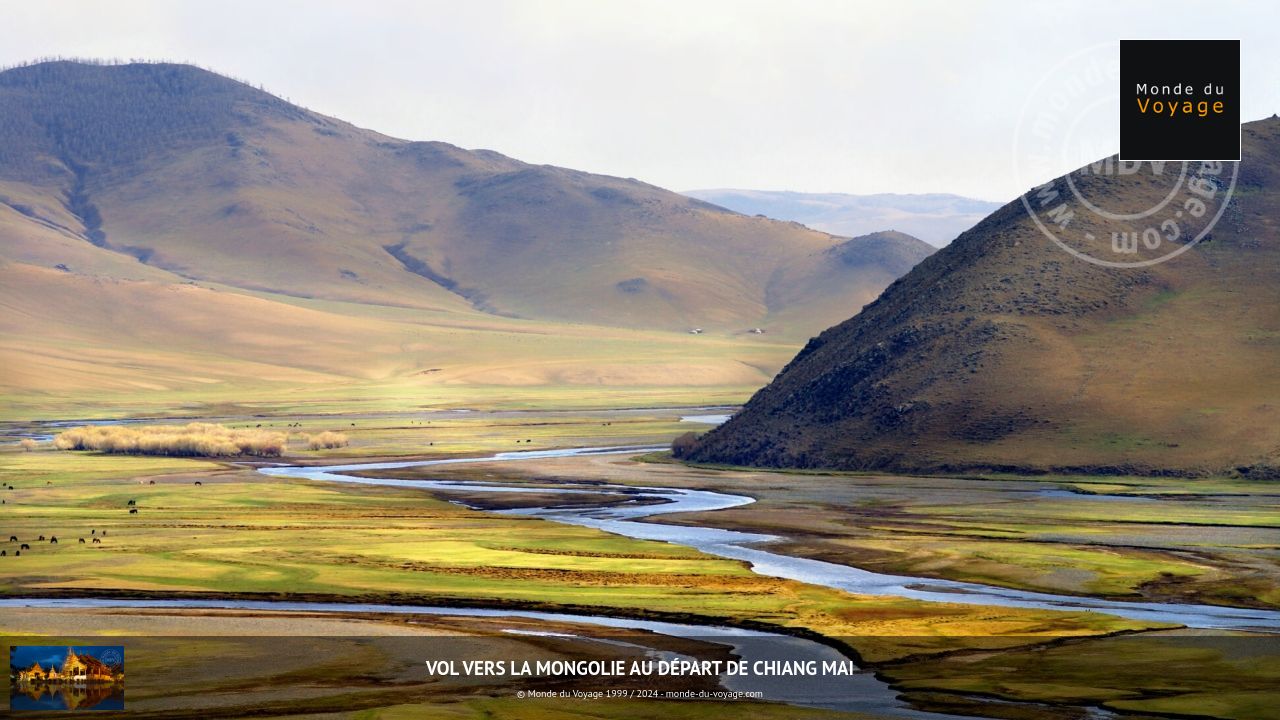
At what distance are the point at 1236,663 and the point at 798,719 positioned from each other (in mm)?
13877

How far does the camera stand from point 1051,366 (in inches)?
5192

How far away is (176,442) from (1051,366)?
73.0m

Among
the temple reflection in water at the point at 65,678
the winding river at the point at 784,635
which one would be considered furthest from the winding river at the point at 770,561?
the temple reflection in water at the point at 65,678

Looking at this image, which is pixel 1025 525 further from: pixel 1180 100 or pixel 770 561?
pixel 1180 100

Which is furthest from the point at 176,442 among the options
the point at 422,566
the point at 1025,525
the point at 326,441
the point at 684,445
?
the point at 1025,525

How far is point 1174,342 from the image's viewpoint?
438ft

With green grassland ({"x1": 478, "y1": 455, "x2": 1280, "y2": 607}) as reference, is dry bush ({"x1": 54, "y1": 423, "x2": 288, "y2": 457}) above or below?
above

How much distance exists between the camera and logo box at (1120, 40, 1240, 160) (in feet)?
354

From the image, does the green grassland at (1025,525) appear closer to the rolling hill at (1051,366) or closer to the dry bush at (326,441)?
the rolling hill at (1051,366)

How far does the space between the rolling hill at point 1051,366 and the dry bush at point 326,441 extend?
3388cm

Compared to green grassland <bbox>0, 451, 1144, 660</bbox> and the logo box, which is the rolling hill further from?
green grassland <bbox>0, 451, 1144, 660</bbox>

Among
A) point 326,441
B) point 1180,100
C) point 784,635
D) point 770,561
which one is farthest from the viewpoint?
point 326,441

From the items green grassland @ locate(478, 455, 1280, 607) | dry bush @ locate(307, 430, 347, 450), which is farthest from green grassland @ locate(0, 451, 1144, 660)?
dry bush @ locate(307, 430, 347, 450)

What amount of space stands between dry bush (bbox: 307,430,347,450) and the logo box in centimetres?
7205
